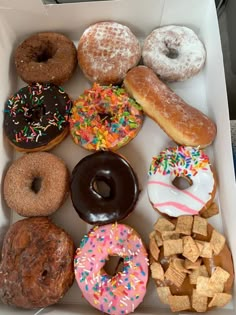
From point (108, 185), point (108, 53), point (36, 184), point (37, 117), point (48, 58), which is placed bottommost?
point (36, 184)

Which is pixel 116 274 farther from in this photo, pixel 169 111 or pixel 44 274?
pixel 169 111

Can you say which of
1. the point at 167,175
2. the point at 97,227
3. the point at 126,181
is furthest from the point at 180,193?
the point at 97,227

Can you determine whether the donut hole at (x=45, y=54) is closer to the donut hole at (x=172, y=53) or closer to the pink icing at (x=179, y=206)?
the donut hole at (x=172, y=53)

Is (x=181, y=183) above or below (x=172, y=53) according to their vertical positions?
below

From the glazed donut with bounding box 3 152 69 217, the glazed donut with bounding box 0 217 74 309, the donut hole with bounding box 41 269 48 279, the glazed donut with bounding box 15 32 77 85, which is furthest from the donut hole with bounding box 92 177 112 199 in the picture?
the glazed donut with bounding box 15 32 77 85

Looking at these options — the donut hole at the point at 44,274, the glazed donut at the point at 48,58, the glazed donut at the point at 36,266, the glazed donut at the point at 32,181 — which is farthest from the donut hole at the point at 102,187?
the glazed donut at the point at 48,58

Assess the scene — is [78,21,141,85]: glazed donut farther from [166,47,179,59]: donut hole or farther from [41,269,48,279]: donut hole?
[41,269,48,279]: donut hole

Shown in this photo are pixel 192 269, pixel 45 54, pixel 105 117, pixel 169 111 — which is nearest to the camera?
pixel 192 269

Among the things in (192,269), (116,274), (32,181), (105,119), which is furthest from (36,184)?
(192,269)
